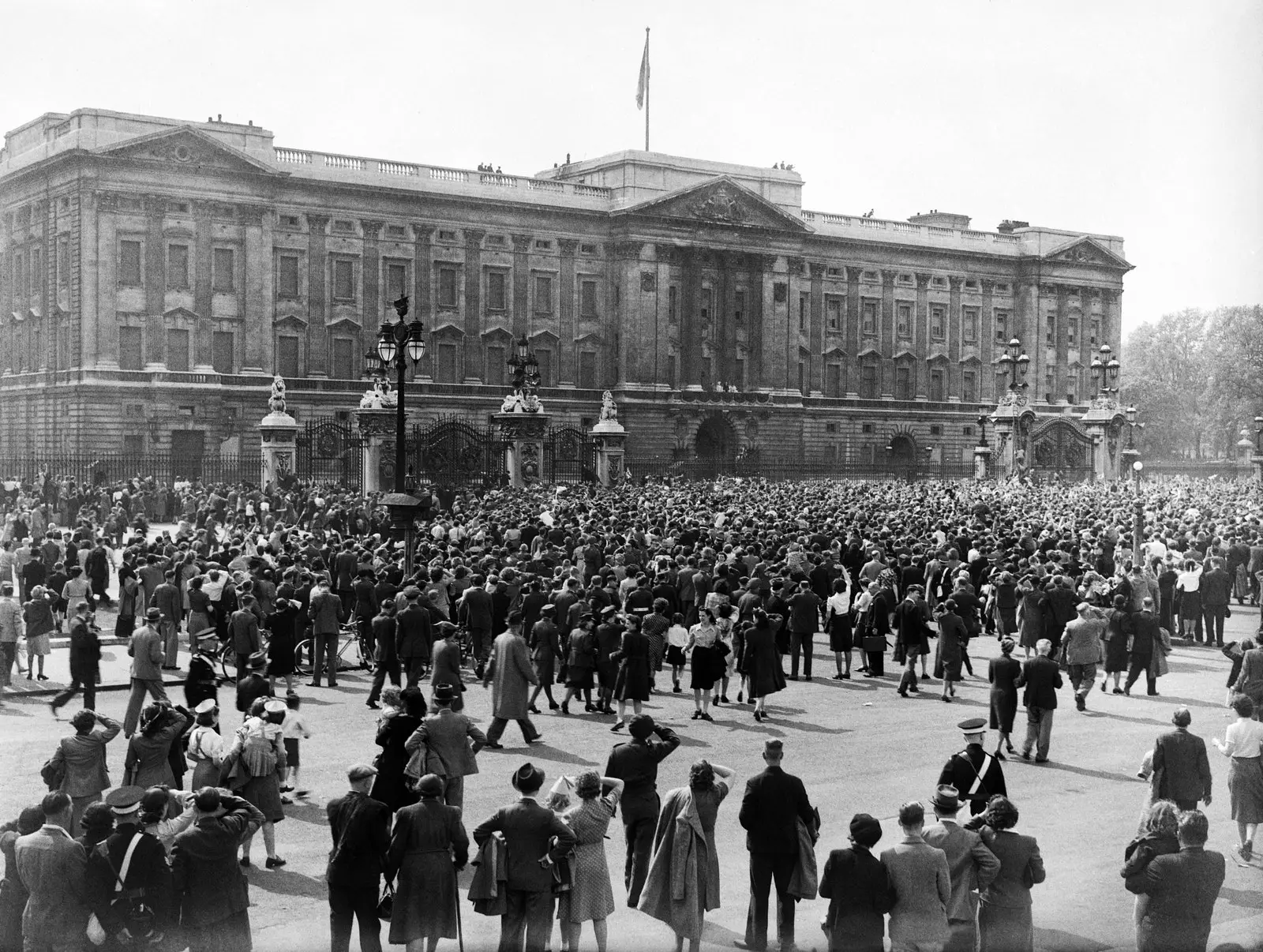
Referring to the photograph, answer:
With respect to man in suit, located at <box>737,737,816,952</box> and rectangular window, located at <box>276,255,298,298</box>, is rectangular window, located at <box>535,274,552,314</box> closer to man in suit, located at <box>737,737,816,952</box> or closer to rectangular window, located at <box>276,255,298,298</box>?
rectangular window, located at <box>276,255,298,298</box>

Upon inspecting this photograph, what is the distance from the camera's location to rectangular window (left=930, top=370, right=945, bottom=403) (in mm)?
88938

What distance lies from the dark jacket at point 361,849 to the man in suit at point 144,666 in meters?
7.24

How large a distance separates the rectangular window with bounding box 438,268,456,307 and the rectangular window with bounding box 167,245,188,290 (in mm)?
13007

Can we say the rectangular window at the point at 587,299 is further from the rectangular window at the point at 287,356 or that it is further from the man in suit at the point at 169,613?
the man in suit at the point at 169,613

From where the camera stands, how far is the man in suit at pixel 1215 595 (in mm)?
25922

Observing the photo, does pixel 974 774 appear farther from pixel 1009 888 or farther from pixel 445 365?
pixel 445 365

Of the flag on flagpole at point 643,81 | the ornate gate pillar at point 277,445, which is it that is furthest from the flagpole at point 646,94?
the ornate gate pillar at point 277,445

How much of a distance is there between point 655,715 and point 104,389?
46546 millimetres

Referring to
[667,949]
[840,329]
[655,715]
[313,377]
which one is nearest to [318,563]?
[655,715]

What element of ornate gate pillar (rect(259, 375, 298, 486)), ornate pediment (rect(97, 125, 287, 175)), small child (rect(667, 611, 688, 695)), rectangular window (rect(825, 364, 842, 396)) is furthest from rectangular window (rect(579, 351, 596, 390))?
small child (rect(667, 611, 688, 695))

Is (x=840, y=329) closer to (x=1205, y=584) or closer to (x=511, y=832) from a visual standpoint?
(x=1205, y=584)

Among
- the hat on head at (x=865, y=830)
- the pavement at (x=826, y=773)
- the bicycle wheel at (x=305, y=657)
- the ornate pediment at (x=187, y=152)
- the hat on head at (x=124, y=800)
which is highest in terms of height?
the ornate pediment at (x=187, y=152)

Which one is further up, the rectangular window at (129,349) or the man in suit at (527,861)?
the rectangular window at (129,349)

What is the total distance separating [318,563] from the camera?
2466cm
